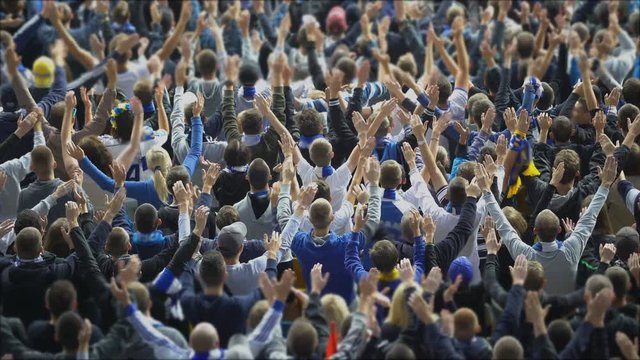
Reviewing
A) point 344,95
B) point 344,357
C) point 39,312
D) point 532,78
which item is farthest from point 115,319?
point 532,78

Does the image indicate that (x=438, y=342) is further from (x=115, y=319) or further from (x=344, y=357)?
(x=115, y=319)

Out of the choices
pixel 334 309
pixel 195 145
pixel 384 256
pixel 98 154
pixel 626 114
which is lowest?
pixel 98 154

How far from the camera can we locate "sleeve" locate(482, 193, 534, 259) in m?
11.4

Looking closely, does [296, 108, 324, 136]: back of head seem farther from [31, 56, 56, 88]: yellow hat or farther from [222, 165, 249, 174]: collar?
[31, 56, 56, 88]: yellow hat

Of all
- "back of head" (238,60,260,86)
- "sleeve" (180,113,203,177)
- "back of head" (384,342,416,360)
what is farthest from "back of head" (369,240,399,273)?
"back of head" (238,60,260,86)

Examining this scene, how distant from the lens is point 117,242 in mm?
11148

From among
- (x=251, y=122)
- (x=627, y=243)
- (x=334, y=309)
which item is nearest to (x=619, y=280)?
(x=627, y=243)

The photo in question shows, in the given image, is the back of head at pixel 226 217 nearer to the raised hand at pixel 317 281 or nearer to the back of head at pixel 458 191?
the raised hand at pixel 317 281

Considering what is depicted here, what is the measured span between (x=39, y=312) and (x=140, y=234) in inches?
45.6

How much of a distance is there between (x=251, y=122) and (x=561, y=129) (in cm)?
294

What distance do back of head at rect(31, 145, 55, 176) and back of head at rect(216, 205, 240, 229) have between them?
179 cm

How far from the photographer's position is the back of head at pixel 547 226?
11.2 m

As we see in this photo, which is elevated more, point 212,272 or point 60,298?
point 212,272

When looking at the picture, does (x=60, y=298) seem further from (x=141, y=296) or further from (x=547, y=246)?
(x=547, y=246)
